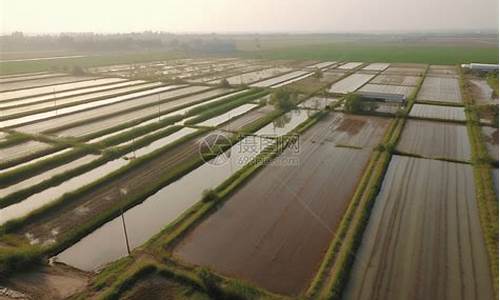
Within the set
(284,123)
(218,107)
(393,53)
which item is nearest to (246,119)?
(284,123)

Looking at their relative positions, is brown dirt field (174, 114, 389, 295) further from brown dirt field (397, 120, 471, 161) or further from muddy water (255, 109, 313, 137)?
muddy water (255, 109, 313, 137)

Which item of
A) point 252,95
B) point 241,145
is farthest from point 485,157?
point 252,95

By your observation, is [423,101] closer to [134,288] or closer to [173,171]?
[173,171]

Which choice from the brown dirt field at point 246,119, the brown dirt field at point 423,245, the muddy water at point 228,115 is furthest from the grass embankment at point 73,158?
the brown dirt field at point 423,245

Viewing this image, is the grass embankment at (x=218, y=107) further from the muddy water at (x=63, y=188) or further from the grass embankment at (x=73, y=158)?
the muddy water at (x=63, y=188)

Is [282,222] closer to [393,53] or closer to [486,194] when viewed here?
[486,194]

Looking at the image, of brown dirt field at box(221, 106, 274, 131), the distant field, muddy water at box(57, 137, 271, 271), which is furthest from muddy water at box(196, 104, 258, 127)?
the distant field

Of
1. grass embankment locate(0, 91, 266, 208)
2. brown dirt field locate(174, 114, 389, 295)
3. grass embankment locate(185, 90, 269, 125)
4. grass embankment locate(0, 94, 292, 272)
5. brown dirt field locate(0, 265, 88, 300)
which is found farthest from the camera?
grass embankment locate(185, 90, 269, 125)
